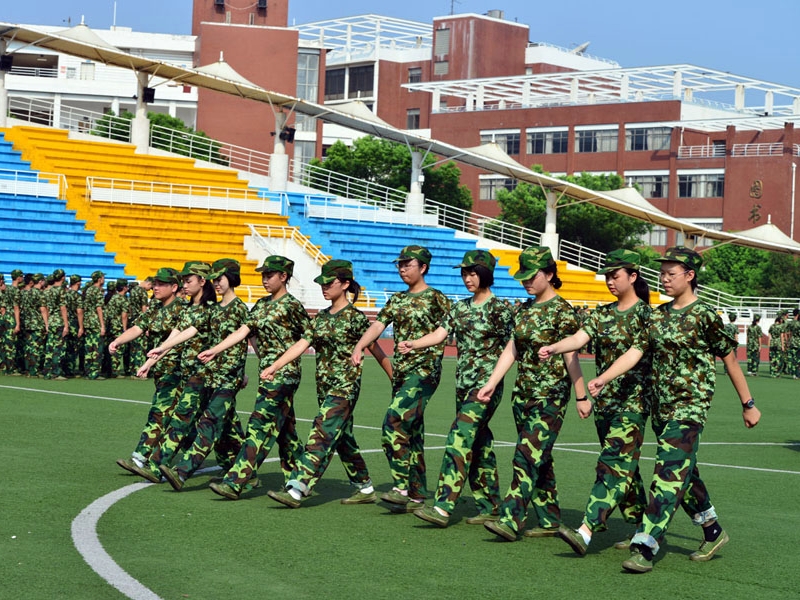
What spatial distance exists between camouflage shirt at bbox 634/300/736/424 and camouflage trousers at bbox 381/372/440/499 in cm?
196

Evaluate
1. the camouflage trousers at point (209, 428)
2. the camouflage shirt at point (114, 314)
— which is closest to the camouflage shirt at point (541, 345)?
the camouflage trousers at point (209, 428)

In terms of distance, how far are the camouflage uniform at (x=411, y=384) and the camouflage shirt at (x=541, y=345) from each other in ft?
2.86

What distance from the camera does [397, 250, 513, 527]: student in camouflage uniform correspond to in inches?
348

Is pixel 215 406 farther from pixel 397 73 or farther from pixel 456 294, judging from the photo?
pixel 397 73

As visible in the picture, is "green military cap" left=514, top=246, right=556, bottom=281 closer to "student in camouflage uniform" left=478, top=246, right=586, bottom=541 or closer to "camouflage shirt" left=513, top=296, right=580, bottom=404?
"student in camouflage uniform" left=478, top=246, right=586, bottom=541

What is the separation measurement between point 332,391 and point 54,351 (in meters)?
13.3

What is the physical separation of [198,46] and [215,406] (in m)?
77.1

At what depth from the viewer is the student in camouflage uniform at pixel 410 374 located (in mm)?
9375

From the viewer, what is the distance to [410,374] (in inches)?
370

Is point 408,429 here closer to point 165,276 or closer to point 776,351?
point 165,276

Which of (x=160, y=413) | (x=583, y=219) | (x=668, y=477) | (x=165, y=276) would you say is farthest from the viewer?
(x=583, y=219)

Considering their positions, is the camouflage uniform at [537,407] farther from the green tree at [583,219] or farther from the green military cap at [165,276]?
the green tree at [583,219]

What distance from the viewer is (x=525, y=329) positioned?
8641 mm

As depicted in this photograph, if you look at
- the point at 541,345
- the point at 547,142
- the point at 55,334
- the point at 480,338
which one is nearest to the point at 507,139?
the point at 547,142
